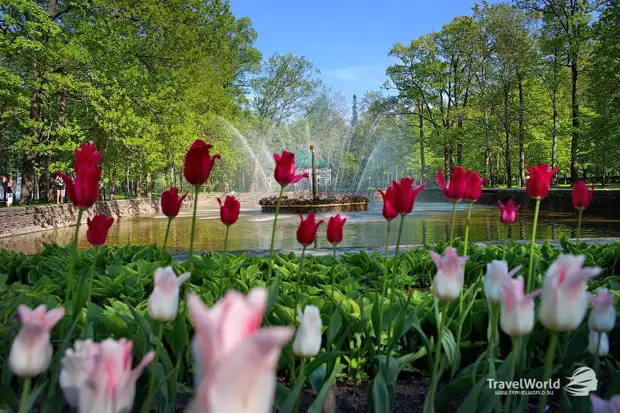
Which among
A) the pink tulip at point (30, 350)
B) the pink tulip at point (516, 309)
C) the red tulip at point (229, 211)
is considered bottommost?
the pink tulip at point (30, 350)

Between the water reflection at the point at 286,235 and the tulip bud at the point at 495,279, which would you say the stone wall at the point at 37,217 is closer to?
the water reflection at the point at 286,235

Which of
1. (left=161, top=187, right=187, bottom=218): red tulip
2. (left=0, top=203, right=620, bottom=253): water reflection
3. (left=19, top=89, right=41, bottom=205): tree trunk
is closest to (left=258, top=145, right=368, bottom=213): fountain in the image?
(left=0, top=203, right=620, bottom=253): water reflection

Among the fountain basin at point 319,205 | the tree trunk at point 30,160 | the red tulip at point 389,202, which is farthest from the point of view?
the fountain basin at point 319,205

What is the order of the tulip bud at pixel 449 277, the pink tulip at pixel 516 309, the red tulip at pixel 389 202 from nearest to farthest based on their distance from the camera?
the pink tulip at pixel 516 309 < the tulip bud at pixel 449 277 < the red tulip at pixel 389 202

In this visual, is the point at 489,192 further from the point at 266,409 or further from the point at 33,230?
the point at 266,409

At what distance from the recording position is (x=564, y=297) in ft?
3.05

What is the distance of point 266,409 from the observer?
443 mm

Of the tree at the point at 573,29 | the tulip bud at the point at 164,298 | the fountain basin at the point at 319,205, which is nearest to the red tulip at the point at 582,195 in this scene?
the tulip bud at the point at 164,298

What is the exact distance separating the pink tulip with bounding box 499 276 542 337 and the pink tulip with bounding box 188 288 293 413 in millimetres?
775

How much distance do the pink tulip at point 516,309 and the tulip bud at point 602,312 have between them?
0.32 meters

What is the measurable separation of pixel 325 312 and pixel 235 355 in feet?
7.04

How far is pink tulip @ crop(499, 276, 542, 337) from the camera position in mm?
1027

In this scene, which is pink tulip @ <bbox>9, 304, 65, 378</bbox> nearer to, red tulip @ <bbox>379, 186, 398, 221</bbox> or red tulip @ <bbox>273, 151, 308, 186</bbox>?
red tulip @ <bbox>273, 151, 308, 186</bbox>

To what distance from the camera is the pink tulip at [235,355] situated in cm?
40
